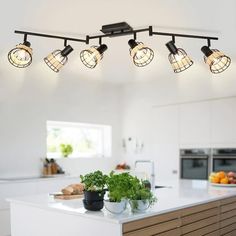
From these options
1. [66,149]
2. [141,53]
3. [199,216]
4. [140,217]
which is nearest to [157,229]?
[140,217]

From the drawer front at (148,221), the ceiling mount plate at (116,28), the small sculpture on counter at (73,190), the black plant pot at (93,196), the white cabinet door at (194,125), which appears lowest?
the drawer front at (148,221)

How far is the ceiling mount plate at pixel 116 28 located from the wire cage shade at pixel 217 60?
0.82 m

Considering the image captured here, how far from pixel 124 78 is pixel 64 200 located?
3.57 meters

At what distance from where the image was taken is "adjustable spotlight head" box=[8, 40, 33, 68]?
3.11 m

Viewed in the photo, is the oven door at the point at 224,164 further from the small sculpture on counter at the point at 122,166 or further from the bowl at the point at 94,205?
the bowl at the point at 94,205

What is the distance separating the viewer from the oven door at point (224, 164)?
5074mm

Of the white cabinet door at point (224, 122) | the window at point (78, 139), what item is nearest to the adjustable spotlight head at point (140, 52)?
the white cabinet door at point (224, 122)

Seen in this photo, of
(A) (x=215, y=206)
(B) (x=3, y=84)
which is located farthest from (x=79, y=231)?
(B) (x=3, y=84)

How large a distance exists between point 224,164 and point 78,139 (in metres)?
2.65

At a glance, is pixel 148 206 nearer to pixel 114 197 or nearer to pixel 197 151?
pixel 114 197

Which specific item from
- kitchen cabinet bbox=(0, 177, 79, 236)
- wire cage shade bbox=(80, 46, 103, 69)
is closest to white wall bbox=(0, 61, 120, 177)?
kitchen cabinet bbox=(0, 177, 79, 236)

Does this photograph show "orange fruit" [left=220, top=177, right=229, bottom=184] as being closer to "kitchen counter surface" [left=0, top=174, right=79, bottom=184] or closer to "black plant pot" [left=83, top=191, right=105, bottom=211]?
"black plant pot" [left=83, top=191, right=105, bottom=211]

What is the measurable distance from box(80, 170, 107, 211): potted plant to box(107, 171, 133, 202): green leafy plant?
120 mm

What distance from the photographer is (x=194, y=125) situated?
5543mm
